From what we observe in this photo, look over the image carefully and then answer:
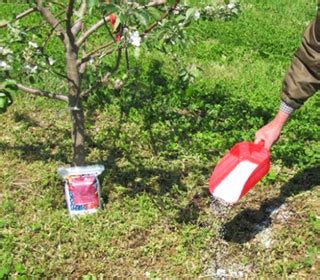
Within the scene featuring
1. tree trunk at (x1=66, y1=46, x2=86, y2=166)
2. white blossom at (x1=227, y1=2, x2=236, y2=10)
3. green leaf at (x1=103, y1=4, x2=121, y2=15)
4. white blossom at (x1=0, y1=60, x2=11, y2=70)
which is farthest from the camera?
white blossom at (x1=227, y1=2, x2=236, y2=10)

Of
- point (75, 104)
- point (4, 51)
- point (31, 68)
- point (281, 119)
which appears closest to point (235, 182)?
point (281, 119)

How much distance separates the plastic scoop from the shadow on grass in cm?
48

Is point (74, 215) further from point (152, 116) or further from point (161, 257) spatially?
point (152, 116)

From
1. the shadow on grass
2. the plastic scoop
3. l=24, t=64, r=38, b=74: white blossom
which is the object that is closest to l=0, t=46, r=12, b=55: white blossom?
l=24, t=64, r=38, b=74: white blossom

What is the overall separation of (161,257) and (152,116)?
5.51 feet

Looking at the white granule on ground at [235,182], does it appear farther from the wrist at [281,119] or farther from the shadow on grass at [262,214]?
the shadow on grass at [262,214]

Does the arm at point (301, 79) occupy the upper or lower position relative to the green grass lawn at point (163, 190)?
upper

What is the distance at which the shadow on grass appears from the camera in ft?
10.9

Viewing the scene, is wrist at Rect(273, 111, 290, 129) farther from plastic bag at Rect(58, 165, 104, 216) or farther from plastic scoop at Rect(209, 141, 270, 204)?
plastic bag at Rect(58, 165, 104, 216)

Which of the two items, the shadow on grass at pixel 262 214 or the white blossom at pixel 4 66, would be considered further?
the shadow on grass at pixel 262 214

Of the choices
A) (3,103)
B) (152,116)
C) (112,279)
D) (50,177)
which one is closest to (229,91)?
(152,116)

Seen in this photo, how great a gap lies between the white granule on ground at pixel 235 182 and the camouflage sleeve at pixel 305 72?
0.44 m

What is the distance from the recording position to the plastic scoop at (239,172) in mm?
2883

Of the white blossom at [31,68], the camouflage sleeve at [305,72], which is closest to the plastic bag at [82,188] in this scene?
the white blossom at [31,68]
